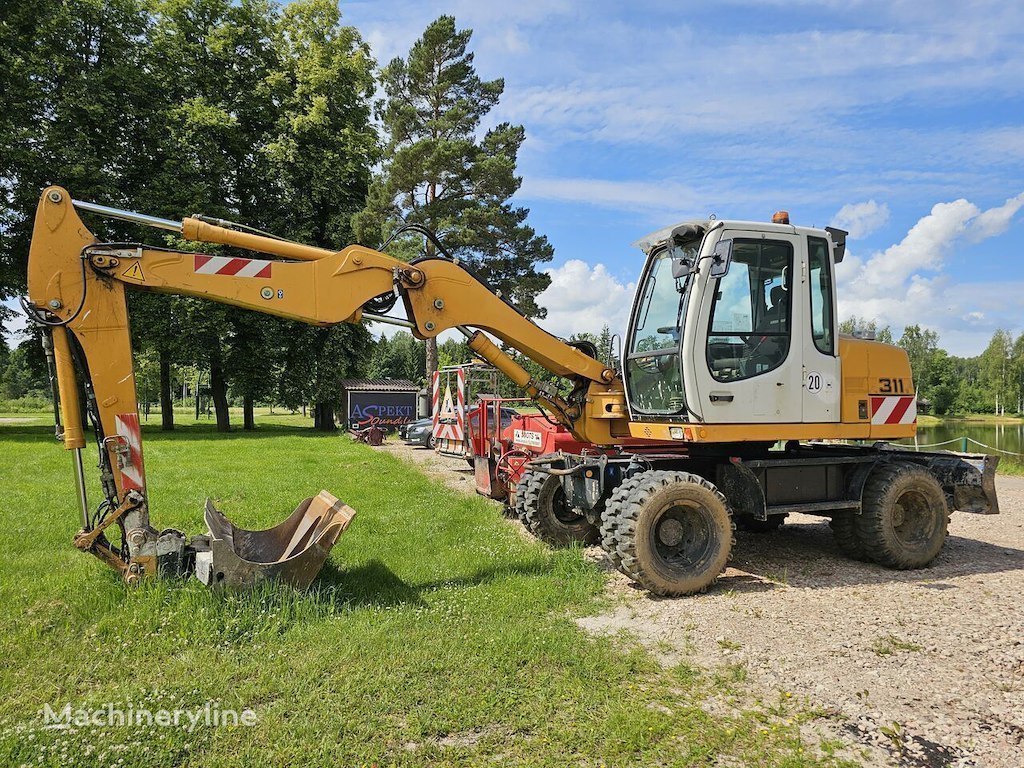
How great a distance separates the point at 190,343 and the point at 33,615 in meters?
21.9

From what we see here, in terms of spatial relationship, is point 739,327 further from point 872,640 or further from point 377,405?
point 377,405

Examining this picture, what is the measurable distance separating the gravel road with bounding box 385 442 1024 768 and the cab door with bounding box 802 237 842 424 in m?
1.62

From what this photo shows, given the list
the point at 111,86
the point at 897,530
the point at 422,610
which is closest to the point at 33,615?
the point at 422,610

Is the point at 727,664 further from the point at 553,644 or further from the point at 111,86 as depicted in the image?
the point at 111,86

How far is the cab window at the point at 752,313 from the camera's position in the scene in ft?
19.8

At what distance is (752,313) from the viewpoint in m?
6.20

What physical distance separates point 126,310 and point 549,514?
458 cm

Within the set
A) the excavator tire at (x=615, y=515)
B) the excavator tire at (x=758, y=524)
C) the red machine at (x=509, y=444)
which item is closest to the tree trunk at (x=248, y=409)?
the red machine at (x=509, y=444)

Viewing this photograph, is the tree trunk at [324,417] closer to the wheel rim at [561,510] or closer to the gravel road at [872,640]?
the wheel rim at [561,510]

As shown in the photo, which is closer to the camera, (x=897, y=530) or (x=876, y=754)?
(x=876, y=754)

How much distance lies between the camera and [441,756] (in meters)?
3.17

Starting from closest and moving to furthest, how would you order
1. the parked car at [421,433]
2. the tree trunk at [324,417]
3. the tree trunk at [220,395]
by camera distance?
the parked car at [421,433] → the tree trunk at [220,395] → the tree trunk at [324,417]

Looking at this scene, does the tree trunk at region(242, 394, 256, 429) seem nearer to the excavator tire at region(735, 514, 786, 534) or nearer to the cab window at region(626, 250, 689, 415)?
the excavator tire at region(735, 514, 786, 534)
